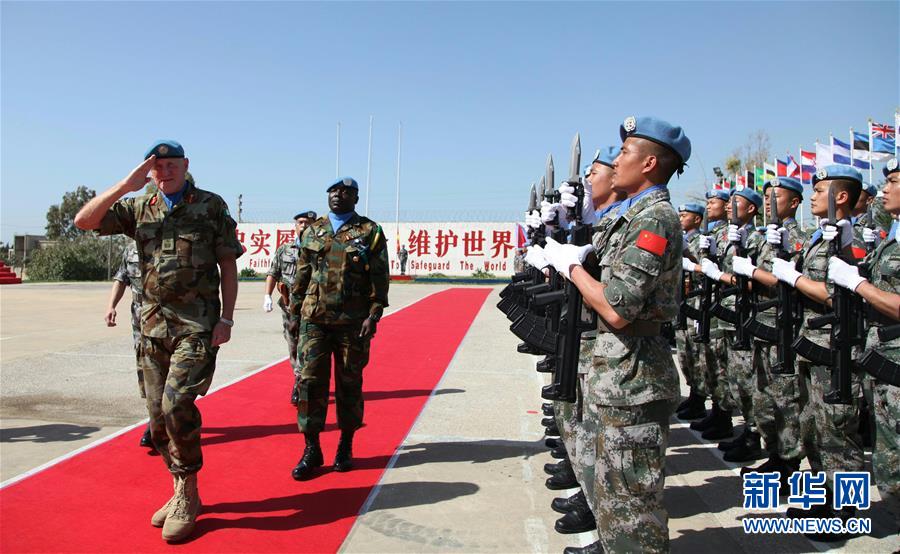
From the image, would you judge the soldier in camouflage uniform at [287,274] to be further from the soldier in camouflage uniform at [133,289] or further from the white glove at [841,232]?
the white glove at [841,232]

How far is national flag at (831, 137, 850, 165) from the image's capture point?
45.6 ft

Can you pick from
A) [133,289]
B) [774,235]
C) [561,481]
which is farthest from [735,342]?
[133,289]

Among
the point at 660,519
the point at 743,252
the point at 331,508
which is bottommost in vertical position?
the point at 331,508

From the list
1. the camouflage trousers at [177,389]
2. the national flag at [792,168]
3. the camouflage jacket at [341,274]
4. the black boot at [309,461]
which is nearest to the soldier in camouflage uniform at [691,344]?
the camouflage jacket at [341,274]

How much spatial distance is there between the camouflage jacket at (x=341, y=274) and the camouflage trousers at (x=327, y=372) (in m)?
0.12

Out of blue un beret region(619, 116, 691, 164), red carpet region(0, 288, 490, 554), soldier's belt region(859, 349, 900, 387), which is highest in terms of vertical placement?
blue un beret region(619, 116, 691, 164)

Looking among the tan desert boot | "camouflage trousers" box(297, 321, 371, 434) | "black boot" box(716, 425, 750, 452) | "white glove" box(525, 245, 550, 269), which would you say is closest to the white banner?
"black boot" box(716, 425, 750, 452)

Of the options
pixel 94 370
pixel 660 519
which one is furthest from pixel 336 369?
pixel 94 370

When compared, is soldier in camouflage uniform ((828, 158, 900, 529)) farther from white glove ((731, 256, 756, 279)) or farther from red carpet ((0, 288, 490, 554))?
red carpet ((0, 288, 490, 554))

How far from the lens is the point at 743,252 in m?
5.05

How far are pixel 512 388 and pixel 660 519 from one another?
199 inches

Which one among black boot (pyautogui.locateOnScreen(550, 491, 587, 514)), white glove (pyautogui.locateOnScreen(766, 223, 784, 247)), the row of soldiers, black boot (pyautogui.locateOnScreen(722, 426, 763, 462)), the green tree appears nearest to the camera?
the row of soldiers

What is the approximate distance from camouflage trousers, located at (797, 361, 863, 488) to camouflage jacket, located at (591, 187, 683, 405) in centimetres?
168

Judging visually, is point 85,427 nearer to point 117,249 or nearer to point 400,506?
point 400,506
